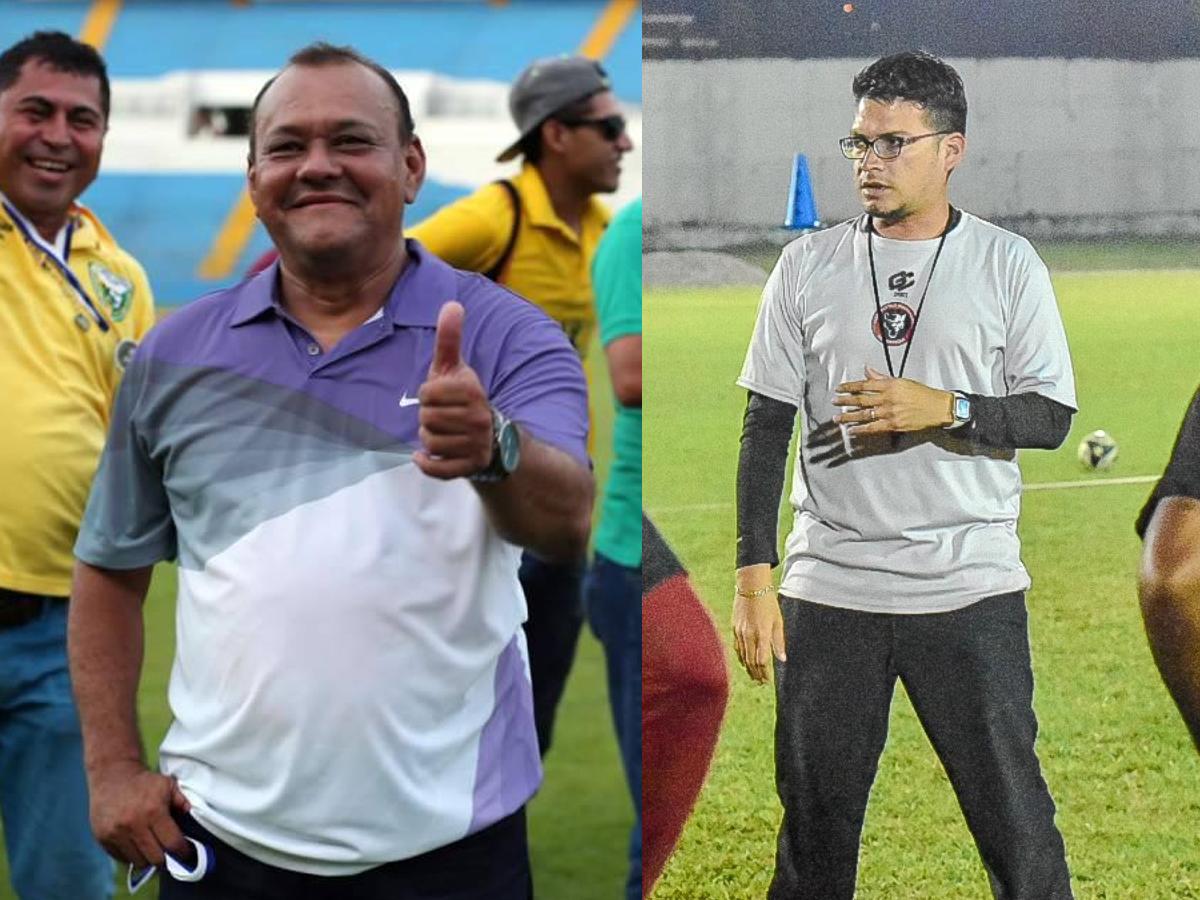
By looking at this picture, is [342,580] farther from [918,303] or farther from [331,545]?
[918,303]

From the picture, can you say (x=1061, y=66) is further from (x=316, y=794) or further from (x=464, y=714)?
(x=316, y=794)

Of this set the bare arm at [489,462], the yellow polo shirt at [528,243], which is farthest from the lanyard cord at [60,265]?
the bare arm at [489,462]

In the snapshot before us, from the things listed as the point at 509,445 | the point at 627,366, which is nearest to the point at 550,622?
the point at 627,366

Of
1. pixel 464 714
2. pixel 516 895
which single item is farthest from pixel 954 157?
pixel 516 895

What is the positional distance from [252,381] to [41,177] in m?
1.28

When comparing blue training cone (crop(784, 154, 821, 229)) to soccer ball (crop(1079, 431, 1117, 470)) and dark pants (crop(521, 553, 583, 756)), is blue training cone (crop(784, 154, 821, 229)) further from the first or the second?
dark pants (crop(521, 553, 583, 756))

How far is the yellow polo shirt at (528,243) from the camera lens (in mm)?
3689

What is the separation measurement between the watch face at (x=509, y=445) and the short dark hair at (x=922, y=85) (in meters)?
0.64

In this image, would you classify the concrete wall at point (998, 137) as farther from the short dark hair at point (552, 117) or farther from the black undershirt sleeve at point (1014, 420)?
the short dark hair at point (552, 117)

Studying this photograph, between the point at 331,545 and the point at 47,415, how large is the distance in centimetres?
122

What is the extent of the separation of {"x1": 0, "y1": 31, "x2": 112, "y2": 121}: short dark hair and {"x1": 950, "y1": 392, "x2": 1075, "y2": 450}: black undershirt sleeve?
196 centimetres

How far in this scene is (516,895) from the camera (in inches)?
88.0

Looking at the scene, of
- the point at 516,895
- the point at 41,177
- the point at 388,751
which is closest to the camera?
the point at 388,751

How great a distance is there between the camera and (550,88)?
3975 millimetres
